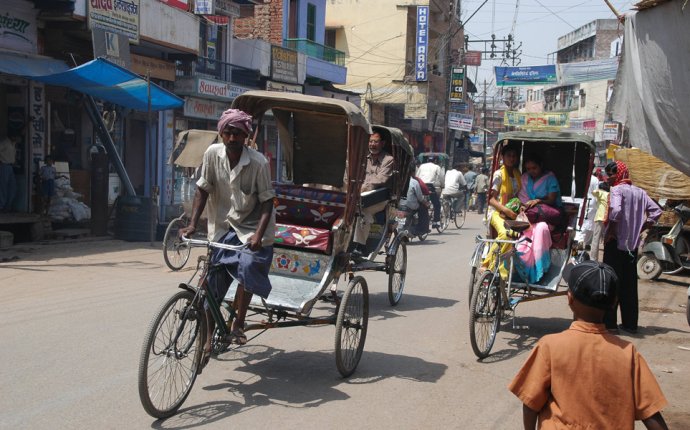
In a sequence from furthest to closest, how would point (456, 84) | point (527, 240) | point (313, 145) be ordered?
point (456, 84), point (313, 145), point (527, 240)

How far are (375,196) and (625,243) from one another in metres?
2.91

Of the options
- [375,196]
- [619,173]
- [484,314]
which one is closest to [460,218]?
[619,173]

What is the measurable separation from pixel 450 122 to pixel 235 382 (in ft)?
130

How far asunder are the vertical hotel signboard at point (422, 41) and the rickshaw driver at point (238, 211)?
100 ft

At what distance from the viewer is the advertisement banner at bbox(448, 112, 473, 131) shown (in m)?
43.9

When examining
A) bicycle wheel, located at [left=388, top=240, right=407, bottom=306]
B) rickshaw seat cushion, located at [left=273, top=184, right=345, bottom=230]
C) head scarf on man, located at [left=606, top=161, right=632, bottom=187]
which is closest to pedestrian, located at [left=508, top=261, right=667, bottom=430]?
rickshaw seat cushion, located at [left=273, top=184, right=345, bottom=230]

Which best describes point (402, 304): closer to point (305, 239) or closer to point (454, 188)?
point (305, 239)

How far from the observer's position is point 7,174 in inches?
575

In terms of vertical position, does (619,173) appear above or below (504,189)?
above

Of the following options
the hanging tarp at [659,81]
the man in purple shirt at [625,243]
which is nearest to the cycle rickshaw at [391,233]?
the man in purple shirt at [625,243]

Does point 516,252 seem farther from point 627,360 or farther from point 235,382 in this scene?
point 627,360

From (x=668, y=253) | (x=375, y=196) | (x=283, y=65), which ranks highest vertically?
(x=283, y=65)

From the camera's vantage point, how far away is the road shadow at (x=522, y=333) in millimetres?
7427

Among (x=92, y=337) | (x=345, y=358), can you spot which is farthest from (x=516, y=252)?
(x=92, y=337)
